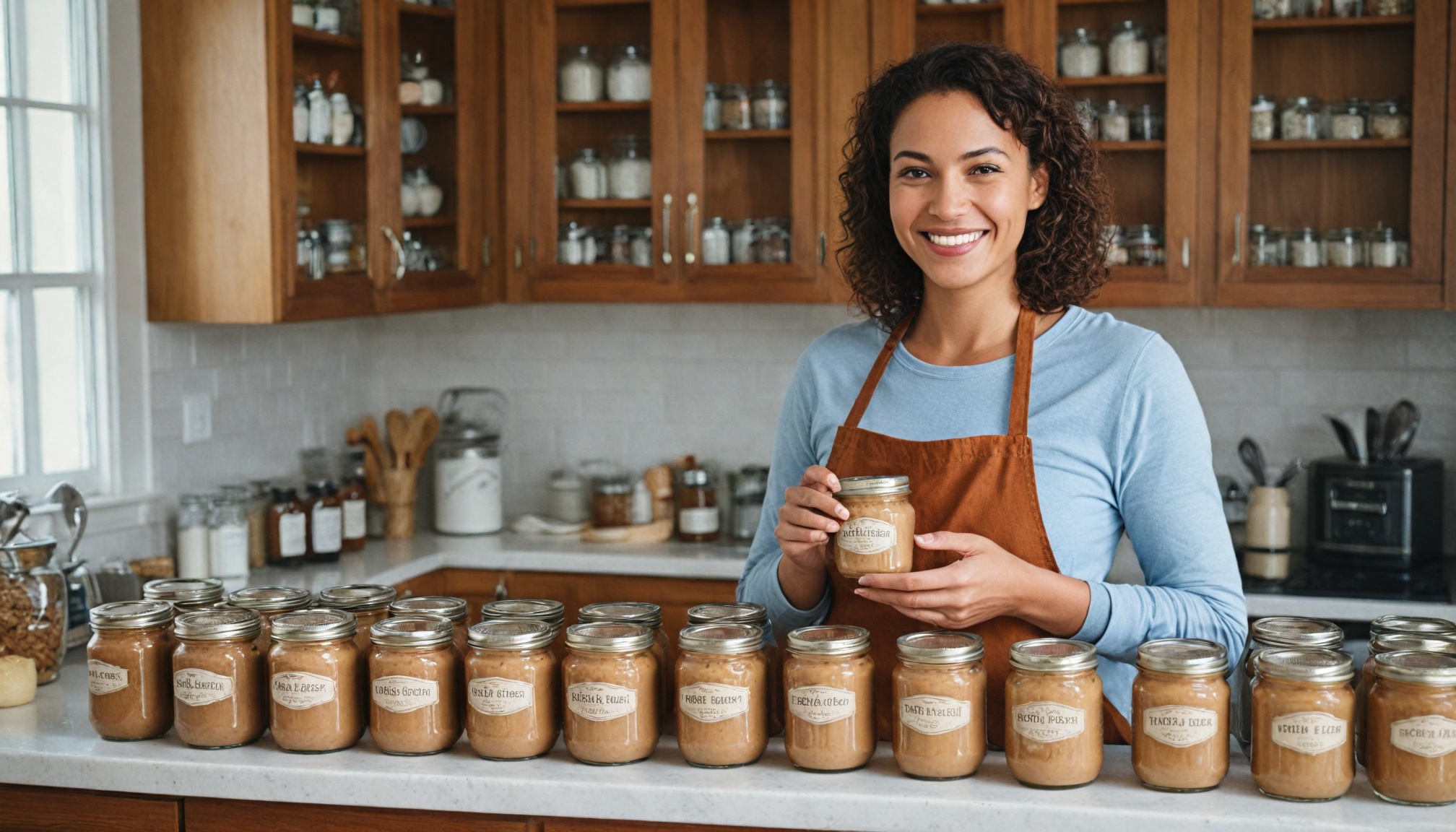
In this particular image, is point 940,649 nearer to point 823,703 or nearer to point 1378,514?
point 823,703

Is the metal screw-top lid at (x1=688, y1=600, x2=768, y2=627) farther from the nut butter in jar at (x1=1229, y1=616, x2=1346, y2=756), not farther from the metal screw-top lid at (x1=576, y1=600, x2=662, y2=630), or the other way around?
the nut butter in jar at (x1=1229, y1=616, x2=1346, y2=756)

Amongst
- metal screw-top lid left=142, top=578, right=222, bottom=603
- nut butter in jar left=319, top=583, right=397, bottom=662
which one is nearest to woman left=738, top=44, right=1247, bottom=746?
nut butter in jar left=319, top=583, right=397, bottom=662

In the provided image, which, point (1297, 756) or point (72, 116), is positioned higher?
point (72, 116)

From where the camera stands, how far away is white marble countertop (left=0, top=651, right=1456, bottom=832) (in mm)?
1626

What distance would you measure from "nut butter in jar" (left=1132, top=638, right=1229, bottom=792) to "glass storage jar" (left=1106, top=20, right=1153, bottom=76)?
8.53 feet

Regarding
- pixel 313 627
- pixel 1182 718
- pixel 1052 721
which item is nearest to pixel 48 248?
pixel 313 627

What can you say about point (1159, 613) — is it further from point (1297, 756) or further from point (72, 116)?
point (72, 116)

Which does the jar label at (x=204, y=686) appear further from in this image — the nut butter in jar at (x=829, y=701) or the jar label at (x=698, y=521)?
the jar label at (x=698, y=521)

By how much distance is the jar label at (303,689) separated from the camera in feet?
6.06

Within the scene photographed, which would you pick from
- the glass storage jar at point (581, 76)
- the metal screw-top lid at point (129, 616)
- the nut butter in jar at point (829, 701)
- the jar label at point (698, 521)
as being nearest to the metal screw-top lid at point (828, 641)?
the nut butter in jar at point (829, 701)

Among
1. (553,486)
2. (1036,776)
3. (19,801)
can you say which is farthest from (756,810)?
(553,486)

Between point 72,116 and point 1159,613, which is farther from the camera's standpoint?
point 72,116

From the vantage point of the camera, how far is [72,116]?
3.51 m

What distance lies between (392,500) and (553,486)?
0.49 metres
